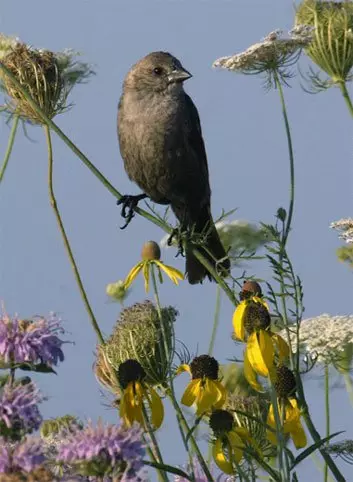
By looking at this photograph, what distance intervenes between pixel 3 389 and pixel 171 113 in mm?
3366

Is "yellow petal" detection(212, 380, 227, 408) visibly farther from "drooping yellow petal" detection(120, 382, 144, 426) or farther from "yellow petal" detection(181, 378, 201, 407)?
"drooping yellow petal" detection(120, 382, 144, 426)

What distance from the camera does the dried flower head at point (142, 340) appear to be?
3.10 metres

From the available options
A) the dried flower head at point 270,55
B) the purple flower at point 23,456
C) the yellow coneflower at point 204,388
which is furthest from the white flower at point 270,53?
the purple flower at point 23,456

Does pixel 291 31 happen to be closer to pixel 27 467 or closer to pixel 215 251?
pixel 215 251

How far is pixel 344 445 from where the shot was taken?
2.64 meters

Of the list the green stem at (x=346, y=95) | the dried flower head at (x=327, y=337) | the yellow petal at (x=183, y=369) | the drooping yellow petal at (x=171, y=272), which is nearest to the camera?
the yellow petal at (x=183, y=369)

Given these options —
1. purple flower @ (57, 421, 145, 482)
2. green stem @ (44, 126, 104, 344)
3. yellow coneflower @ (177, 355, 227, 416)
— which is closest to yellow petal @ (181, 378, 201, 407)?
yellow coneflower @ (177, 355, 227, 416)

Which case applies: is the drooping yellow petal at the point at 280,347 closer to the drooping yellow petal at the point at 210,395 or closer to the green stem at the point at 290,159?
the drooping yellow petal at the point at 210,395

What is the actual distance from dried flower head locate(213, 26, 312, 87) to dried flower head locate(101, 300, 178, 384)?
1.26 meters

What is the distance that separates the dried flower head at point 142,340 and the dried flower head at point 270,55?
126cm

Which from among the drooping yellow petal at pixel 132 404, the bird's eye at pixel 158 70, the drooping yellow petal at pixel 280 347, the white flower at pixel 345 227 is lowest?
the drooping yellow petal at pixel 132 404

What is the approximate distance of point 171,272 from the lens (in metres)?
3.13

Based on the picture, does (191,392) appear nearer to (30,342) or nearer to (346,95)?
(30,342)

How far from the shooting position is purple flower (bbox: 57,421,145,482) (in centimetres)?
178
